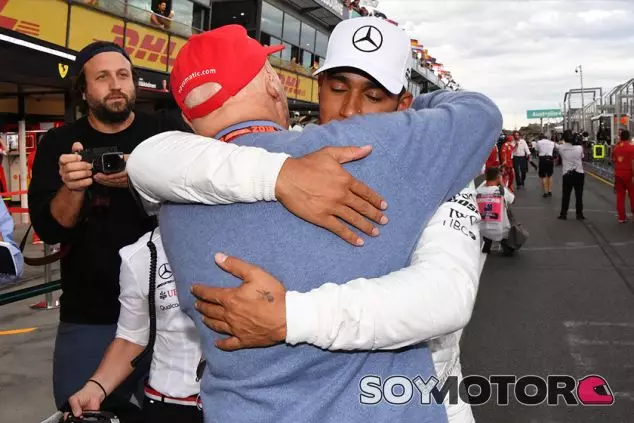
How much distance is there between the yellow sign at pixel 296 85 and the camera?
28.1m

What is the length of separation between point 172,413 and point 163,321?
33cm

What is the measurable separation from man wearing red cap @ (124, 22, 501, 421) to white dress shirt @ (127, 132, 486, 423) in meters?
0.04

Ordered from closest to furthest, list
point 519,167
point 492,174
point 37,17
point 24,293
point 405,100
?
point 405,100, point 24,293, point 492,174, point 37,17, point 519,167

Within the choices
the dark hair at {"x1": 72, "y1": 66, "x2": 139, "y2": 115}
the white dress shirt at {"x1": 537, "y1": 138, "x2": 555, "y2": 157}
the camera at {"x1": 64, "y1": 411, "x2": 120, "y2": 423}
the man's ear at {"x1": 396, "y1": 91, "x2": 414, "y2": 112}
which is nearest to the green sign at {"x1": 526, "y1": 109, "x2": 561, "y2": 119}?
the white dress shirt at {"x1": 537, "y1": 138, "x2": 555, "y2": 157}

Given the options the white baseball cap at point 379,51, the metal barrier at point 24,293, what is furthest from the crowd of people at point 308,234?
the metal barrier at point 24,293

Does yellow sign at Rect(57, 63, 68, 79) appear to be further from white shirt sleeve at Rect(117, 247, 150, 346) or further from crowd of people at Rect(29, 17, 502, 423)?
crowd of people at Rect(29, 17, 502, 423)

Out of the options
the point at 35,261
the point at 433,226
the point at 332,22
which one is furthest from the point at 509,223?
the point at 332,22

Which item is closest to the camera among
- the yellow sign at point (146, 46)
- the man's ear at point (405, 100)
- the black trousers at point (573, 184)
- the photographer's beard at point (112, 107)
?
the man's ear at point (405, 100)

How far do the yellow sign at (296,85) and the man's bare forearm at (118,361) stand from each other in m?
25.3

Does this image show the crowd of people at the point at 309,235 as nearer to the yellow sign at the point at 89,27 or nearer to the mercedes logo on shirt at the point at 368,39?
the mercedes logo on shirt at the point at 368,39

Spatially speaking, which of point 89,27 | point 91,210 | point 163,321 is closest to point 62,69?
point 91,210

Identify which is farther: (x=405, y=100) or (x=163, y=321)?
(x=163, y=321)

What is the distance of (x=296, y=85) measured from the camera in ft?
96.7

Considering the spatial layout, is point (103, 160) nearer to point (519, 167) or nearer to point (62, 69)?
point (62, 69)
